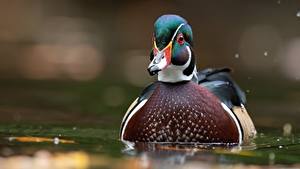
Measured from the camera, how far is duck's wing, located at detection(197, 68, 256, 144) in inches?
376

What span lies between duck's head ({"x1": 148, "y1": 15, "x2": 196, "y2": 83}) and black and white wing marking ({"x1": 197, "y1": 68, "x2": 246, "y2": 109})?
0.62 m

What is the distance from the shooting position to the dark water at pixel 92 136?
751 cm

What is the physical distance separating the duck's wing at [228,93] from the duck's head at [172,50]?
640 millimetres

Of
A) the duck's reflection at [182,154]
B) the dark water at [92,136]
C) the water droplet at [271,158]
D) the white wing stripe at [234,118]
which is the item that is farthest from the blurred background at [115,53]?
the water droplet at [271,158]

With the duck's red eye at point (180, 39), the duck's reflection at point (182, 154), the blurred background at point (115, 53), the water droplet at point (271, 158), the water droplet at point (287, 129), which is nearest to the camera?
the duck's reflection at point (182, 154)

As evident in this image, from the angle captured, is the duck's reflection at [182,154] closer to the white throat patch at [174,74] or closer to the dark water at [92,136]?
the dark water at [92,136]

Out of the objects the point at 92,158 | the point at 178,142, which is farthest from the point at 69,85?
the point at 92,158

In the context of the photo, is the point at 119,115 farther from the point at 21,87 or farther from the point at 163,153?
the point at 163,153

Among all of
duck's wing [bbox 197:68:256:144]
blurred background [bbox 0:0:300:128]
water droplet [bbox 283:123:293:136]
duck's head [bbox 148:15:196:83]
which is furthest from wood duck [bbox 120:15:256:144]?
blurred background [bbox 0:0:300:128]

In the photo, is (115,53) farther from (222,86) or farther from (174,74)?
(174,74)

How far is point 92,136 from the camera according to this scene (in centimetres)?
952

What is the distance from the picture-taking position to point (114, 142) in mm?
9008

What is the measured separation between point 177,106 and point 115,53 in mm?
8605

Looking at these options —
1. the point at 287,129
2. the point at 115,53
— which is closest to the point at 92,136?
the point at 287,129
